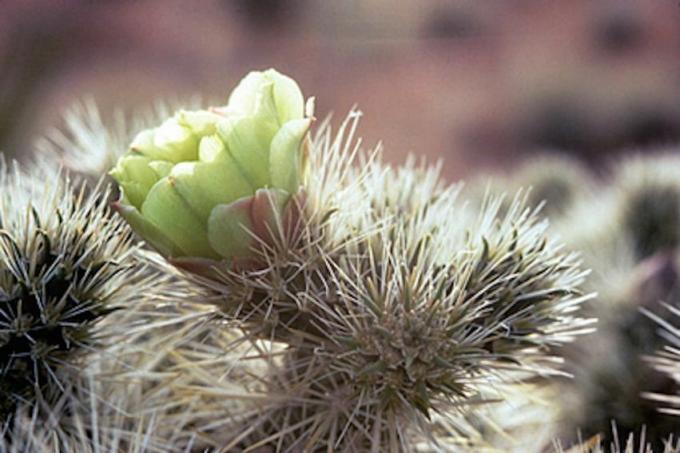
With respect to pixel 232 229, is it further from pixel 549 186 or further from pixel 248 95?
pixel 549 186

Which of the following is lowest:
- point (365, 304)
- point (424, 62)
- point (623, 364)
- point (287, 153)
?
point (623, 364)

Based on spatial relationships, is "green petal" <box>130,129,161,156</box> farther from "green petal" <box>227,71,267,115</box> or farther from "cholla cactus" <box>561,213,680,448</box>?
"cholla cactus" <box>561,213,680,448</box>

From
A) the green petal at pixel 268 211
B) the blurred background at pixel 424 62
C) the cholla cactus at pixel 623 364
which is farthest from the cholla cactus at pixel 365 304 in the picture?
the blurred background at pixel 424 62

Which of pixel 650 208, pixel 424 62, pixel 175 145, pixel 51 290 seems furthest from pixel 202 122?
pixel 424 62

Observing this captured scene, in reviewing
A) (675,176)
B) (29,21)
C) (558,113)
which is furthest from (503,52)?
(675,176)

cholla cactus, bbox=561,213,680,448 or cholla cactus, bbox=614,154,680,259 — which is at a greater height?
cholla cactus, bbox=614,154,680,259

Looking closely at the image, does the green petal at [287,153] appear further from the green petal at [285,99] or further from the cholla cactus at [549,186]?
the cholla cactus at [549,186]

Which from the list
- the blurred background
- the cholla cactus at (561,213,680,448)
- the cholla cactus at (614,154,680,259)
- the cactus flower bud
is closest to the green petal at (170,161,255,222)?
the cactus flower bud

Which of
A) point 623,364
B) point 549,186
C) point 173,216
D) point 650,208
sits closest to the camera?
point 173,216
